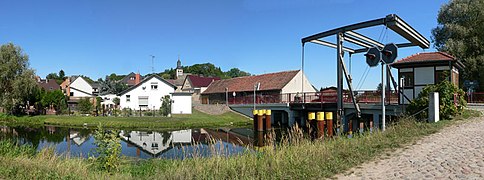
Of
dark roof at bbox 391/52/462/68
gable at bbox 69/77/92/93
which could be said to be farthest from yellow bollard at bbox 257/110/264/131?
gable at bbox 69/77/92/93

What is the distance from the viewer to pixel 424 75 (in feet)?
56.1

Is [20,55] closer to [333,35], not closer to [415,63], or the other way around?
[333,35]

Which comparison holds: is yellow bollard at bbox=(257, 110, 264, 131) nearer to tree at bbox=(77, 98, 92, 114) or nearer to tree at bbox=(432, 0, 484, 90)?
tree at bbox=(432, 0, 484, 90)

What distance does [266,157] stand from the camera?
7125 millimetres

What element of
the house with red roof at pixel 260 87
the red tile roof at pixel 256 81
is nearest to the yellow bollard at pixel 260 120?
the house with red roof at pixel 260 87

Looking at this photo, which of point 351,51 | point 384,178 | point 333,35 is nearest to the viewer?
point 384,178

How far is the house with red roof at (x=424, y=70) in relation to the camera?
16445 millimetres

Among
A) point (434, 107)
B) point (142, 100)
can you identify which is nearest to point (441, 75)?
point (434, 107)

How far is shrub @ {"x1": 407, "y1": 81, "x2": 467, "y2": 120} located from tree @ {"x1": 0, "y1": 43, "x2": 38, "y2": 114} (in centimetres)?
3649

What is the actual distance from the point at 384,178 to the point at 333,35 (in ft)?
37.0

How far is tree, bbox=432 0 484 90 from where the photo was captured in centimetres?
2689

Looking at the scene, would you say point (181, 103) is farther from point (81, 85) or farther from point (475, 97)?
point (81, 85)

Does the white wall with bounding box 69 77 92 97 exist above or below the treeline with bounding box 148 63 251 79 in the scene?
below

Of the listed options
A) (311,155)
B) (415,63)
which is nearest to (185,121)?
(415,63)
